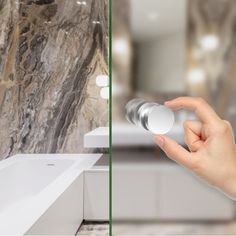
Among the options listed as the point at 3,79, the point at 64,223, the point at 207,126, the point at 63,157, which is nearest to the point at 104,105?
the point at 63,157

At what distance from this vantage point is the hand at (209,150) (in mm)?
295

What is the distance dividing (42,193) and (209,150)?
176cm

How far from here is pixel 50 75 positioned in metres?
3.04

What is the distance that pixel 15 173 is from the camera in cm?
292

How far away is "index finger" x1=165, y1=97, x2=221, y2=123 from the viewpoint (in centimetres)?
28

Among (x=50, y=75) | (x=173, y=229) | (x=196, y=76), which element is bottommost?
(x=50, y=75)

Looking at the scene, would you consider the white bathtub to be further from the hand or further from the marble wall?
the hand

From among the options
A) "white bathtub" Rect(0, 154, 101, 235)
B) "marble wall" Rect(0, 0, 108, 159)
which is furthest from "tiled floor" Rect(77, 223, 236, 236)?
"marble wall" Rect(0, 0, 108, 159)

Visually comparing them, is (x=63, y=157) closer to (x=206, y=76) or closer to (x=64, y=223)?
(x=64, y=223)

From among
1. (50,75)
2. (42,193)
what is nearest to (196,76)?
(42,193)

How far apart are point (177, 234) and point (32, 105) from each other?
2.85 meters

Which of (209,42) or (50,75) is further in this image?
(50,75)

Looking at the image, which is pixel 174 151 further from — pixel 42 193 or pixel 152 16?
pixel 42 193

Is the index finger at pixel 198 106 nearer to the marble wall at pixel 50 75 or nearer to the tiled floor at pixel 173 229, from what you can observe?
the tiled floor at pixel 173 229
